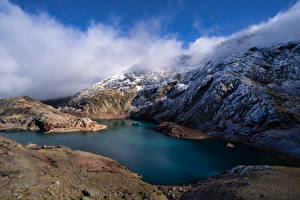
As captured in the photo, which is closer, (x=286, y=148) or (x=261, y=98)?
(x=286, y=148)

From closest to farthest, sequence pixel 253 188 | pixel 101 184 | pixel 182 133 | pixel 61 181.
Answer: pixel 253 188 → pixel 61 181 → pixel 101 184 → pixel 182 133

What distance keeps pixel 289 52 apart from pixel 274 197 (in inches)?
4607

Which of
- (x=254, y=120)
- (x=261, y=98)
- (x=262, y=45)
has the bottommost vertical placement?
(x=254, y=120)

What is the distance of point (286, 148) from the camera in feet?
172

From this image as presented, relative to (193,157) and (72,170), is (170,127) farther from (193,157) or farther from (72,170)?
(72,170)

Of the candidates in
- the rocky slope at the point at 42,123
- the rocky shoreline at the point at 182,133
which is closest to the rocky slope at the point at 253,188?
the rocky shoreline at the point at 182,133

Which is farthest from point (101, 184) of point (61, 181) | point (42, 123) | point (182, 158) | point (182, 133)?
point (42, 123)

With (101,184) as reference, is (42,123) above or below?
above

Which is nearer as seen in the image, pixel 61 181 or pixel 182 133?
pixel 61 181

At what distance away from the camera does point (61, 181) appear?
2320 centimetres

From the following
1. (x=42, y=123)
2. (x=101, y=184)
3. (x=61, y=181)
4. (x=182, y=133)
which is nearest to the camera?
(x=61, y=181)

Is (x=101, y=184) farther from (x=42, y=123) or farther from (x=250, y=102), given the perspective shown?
(x=42, y=123)

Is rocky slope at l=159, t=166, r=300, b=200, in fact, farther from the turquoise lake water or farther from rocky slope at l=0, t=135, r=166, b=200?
the turquoise lake water

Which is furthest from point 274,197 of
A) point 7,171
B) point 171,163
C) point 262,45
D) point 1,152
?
point 262,45
